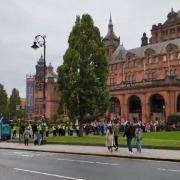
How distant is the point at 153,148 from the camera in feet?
96.7

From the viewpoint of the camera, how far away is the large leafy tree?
4803cm

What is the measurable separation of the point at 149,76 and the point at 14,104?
4109 cm

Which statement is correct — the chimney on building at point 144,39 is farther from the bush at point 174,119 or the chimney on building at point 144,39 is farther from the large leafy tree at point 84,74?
the large leafy tree at point 84,74

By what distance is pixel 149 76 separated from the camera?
359 feet

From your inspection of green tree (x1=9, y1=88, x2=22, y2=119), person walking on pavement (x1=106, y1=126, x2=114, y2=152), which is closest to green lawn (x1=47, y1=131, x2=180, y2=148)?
person walking on pavement (x1=106, y1=126, x2=114, y2=152)

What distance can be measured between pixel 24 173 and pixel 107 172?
2.81m

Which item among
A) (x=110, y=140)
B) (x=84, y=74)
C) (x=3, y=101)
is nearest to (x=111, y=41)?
(x=3, y=101)

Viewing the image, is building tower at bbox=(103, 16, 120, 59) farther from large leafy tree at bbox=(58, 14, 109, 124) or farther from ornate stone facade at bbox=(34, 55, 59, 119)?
large leafy tree at bbox=(58, 14, 109, 124)

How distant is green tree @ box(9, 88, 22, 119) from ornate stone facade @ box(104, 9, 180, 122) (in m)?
26.7

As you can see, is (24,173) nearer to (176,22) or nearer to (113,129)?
(113,129)

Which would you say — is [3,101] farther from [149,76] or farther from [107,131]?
Answer: [107,131]

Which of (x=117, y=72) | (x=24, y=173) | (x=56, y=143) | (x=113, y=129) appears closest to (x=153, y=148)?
(x=113, y=129)

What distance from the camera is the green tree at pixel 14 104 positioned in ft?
419

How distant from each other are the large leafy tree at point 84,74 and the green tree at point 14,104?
79515 millimetres
